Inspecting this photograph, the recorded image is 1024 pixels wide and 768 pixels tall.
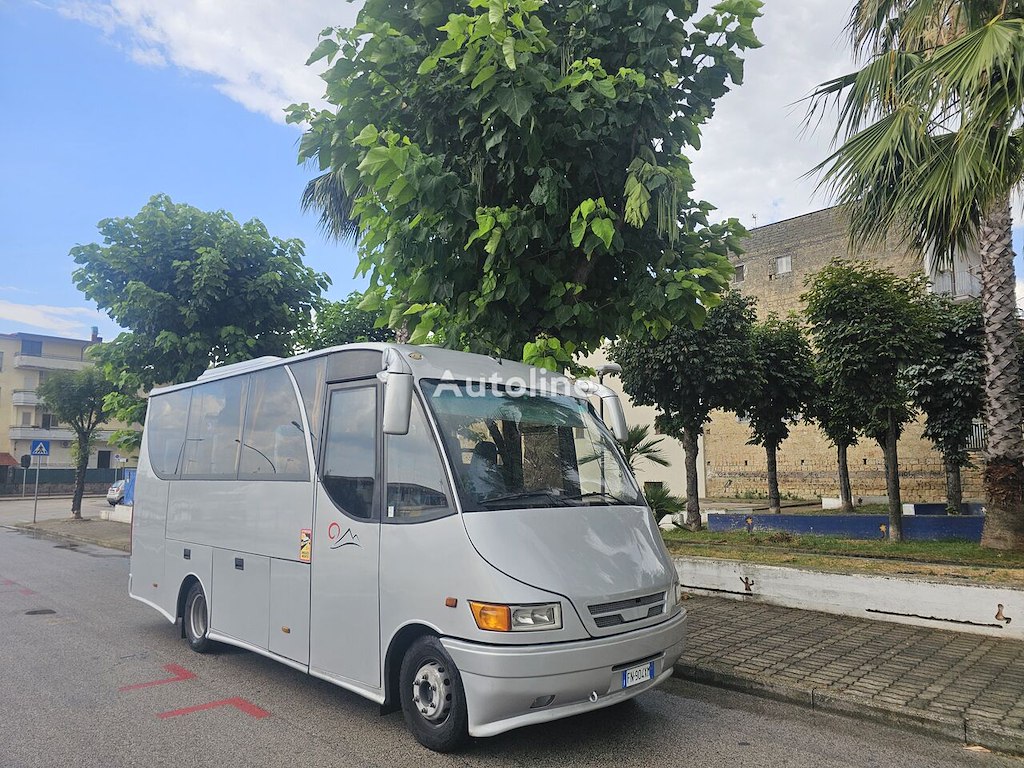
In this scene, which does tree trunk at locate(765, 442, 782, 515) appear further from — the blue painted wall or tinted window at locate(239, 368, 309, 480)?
Answer: tinted window at locate(239, 368, 309, 480)

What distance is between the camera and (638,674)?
15.8 feet

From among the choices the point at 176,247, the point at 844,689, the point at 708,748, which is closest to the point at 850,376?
the point at 844,689

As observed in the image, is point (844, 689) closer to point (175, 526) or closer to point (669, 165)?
point (669, 165)

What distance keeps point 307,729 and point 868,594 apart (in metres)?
6.22

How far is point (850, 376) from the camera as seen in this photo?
12281 millimetres

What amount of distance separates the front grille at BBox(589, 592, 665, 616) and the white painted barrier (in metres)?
4.29

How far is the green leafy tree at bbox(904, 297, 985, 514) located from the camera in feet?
53.8

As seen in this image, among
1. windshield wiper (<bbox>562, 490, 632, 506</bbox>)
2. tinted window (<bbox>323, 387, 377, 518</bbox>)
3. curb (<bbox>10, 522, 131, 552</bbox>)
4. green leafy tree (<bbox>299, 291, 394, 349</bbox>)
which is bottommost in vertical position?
curb (<bbox>10, 522, 131, 552</bbox>)

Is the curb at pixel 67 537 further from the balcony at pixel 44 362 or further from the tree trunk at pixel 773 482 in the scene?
the balcony at pixel 44 362

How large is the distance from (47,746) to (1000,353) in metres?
11.5

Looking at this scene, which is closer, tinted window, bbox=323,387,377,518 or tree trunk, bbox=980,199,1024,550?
tinted window, bbox=323,387,377,518

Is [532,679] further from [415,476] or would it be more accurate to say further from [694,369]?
[694,369]

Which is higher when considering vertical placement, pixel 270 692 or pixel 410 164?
pixel 410 164

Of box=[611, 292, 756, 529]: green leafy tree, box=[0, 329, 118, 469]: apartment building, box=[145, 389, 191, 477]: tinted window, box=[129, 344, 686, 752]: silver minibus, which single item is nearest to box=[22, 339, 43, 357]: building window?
box=[0, 329, 118, 469]: apartment building
